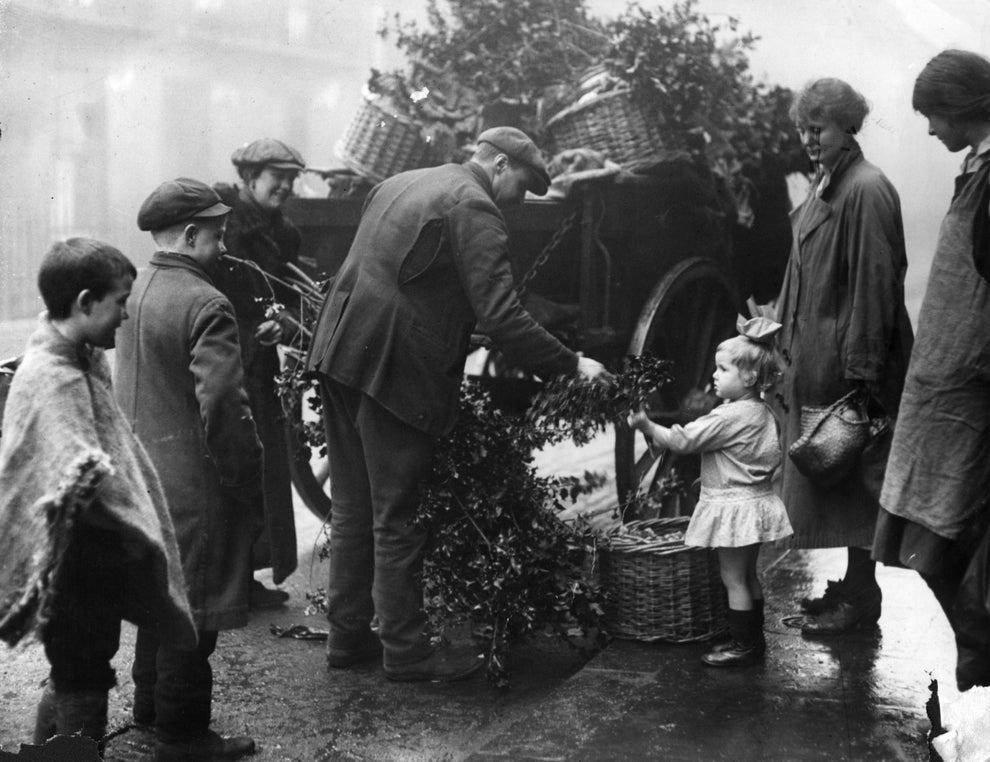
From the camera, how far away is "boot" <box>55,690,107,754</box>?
2.96m

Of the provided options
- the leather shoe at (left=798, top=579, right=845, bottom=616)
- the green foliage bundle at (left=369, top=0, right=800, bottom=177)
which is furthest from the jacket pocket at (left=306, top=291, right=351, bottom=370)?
the leather shoe at (left=798, top=579, right=845, bottom=616)

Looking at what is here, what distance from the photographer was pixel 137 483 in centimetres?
309

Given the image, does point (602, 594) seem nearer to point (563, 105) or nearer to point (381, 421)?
point (381, 421)

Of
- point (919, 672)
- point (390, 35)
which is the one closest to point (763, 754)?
point (919, 672)

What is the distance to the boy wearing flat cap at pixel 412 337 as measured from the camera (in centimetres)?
422

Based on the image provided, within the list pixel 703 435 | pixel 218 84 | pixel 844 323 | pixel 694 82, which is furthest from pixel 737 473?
pixel 218 84

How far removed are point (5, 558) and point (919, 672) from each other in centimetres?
299

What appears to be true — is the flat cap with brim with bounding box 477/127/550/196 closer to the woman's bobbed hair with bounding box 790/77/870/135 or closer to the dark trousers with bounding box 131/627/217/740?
the woman's bobbed hair with bounding box 790/77/870/135

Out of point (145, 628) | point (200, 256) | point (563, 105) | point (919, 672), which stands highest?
point (563, 105)

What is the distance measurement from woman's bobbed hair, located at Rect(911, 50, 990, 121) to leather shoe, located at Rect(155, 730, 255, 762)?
2.82m

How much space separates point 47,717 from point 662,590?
88.2 inches

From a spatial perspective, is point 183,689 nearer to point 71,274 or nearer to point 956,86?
point 71,274

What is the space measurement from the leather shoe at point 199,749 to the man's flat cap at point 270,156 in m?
Result: 2.51

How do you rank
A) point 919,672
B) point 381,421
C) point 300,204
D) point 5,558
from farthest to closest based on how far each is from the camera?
point 300,204
point 381,421
point 919,672
point 5,558
